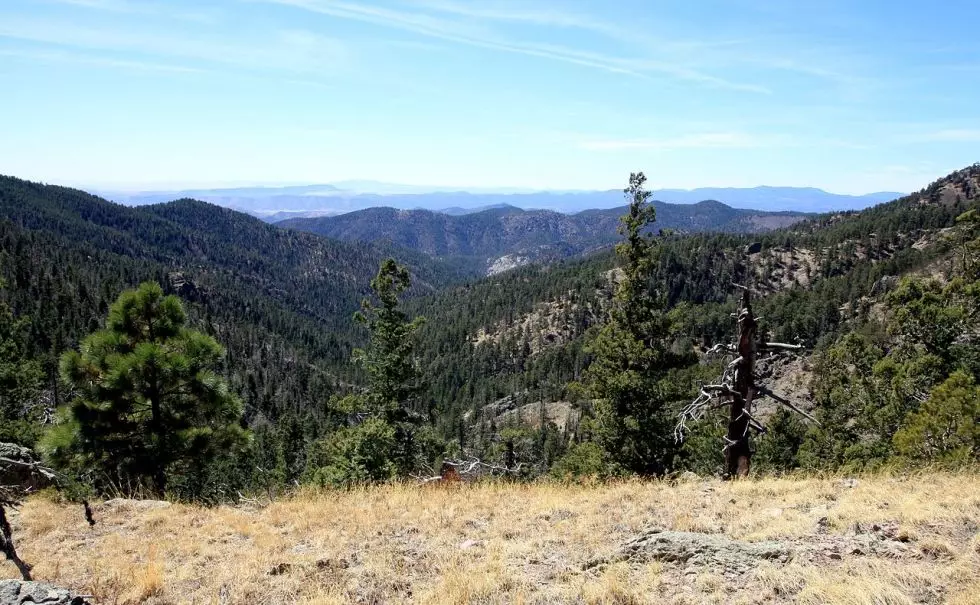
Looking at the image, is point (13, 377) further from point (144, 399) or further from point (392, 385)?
point (392, 385)

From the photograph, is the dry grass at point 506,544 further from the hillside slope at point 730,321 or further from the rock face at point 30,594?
the hillside slope at point 730,321

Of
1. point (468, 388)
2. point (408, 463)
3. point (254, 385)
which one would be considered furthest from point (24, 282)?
point (408, 463)

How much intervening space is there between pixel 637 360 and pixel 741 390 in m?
4.40

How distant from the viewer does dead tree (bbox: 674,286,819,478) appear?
12.3 metres

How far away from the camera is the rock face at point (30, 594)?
15.2 feet

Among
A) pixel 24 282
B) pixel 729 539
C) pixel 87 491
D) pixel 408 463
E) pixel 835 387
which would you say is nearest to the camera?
pixel 729 539

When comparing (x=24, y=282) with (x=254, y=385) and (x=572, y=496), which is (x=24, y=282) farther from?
(x=572, y=496)

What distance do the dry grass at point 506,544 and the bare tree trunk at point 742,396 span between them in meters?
2.46

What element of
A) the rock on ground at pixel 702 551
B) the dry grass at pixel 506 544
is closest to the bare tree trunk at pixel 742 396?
the dry grass at pixel 506 544

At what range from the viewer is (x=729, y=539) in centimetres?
657

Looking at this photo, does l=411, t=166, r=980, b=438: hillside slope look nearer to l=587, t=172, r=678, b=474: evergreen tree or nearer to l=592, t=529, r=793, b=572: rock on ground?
l=587, t=172, r=678, b=474: evergreen tree

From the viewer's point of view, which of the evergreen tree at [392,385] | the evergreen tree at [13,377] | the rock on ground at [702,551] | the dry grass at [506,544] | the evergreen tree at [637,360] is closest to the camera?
the dry grass at [506,544]

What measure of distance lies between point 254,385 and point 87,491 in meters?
145


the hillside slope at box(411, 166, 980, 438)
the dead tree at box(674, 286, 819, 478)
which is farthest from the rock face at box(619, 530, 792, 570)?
the hillside slope at box(411, 166, 980, 438)
